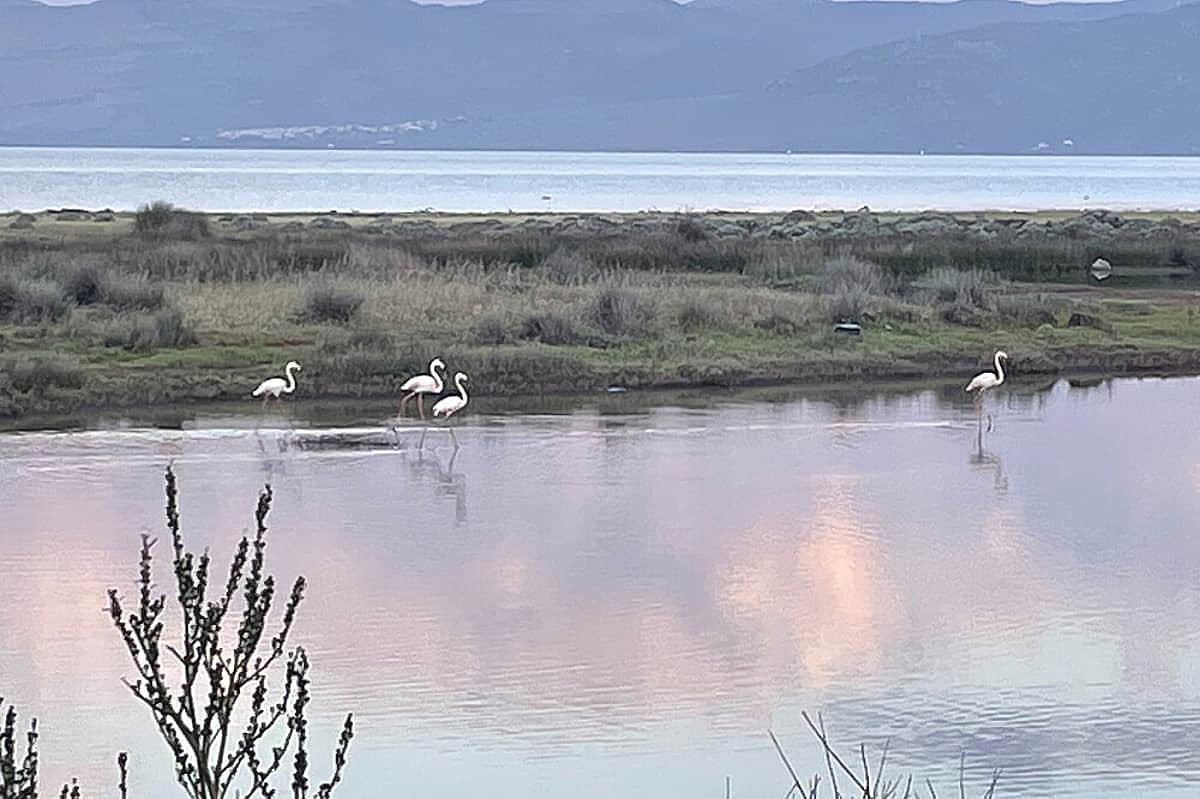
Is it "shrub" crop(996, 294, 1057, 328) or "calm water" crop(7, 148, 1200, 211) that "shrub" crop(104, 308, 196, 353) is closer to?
"shrub" crop(996, 294, 1057, 328)

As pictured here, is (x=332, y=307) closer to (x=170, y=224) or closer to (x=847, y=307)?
(x=847, y=307)

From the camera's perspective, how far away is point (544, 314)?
2488 cm

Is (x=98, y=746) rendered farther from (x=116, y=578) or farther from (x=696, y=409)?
(x=696, y=409)

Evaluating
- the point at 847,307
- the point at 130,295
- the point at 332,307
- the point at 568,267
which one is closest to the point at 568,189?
the point at 568,267

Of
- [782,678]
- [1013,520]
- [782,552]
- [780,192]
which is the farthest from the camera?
[780,192]

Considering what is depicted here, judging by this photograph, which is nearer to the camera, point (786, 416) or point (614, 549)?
point (614, 549)

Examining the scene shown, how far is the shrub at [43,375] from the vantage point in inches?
819

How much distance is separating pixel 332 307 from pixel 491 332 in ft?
8.01

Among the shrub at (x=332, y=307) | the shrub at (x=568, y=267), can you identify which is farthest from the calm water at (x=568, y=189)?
the shrub at (x=332, y=307)

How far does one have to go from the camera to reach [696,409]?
2136 cm

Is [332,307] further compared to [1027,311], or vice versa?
[1027,311]

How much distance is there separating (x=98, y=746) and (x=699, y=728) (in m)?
2.76

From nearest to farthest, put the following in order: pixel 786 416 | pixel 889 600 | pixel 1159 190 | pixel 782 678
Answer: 1. pixel 782 678
2. pixel 889 600
3. pixel 786 416
4. pixel 1159 190

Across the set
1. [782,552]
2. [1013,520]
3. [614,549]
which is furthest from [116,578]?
[1013,520]
